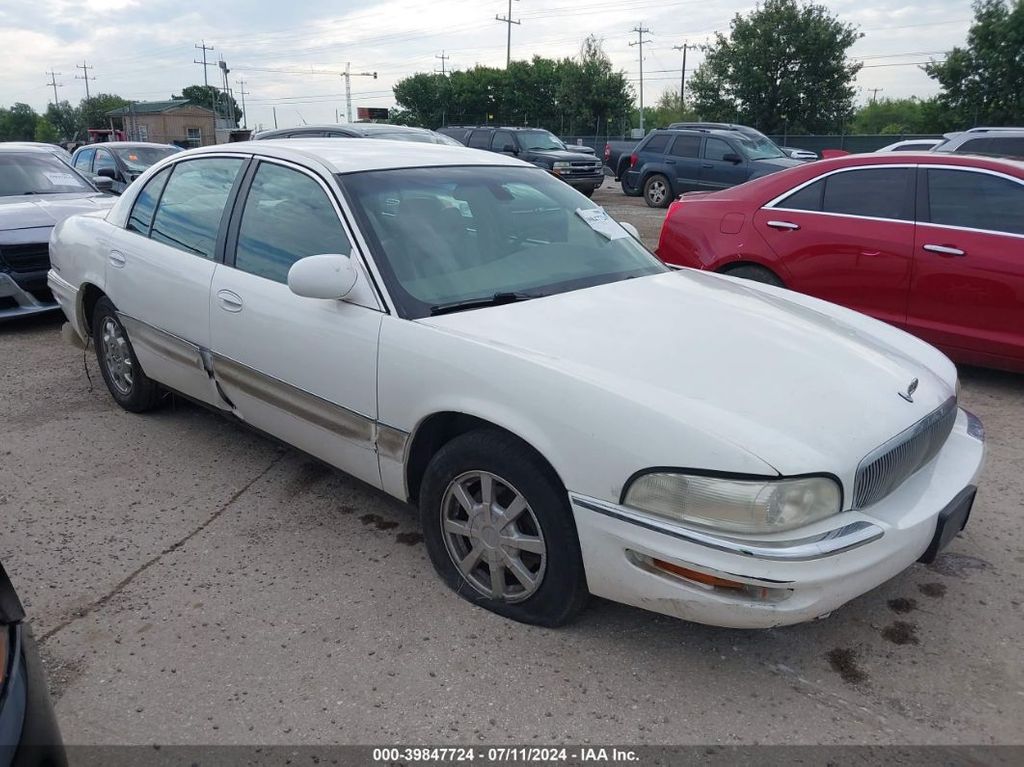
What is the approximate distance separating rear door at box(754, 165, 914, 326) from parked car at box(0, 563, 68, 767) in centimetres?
522

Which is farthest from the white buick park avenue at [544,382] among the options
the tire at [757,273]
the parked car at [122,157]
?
the parked car at [122,157]

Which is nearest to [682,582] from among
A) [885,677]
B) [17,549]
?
[885,677]

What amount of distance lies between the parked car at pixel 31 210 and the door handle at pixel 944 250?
6605mm

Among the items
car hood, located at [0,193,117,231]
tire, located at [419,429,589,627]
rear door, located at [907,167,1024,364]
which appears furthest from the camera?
car hood, located at [0,193,117,231]

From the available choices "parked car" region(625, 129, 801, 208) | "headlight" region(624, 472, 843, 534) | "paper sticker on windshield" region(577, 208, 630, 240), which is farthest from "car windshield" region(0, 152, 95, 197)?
"parked car" region(625, 129, 801, 208)

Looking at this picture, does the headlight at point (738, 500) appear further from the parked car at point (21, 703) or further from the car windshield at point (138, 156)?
the car windshield at point (138, 156)

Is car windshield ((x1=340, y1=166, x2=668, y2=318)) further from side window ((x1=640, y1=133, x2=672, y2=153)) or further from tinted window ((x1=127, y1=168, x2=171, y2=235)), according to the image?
side window ((x1=640, y1=133, x2=672, y2=153))

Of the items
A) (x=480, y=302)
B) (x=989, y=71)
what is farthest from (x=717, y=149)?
(x=989, y=71)

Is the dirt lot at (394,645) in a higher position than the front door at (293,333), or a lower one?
lower

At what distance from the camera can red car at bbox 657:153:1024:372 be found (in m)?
5.12

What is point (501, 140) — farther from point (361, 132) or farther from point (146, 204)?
point (146, 204)

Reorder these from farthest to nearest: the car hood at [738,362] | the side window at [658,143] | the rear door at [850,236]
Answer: the side window at [658,143], the rear door at [850,236], the car hood at [738,362]

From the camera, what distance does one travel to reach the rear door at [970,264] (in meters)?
5.05

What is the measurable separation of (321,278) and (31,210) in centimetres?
565
